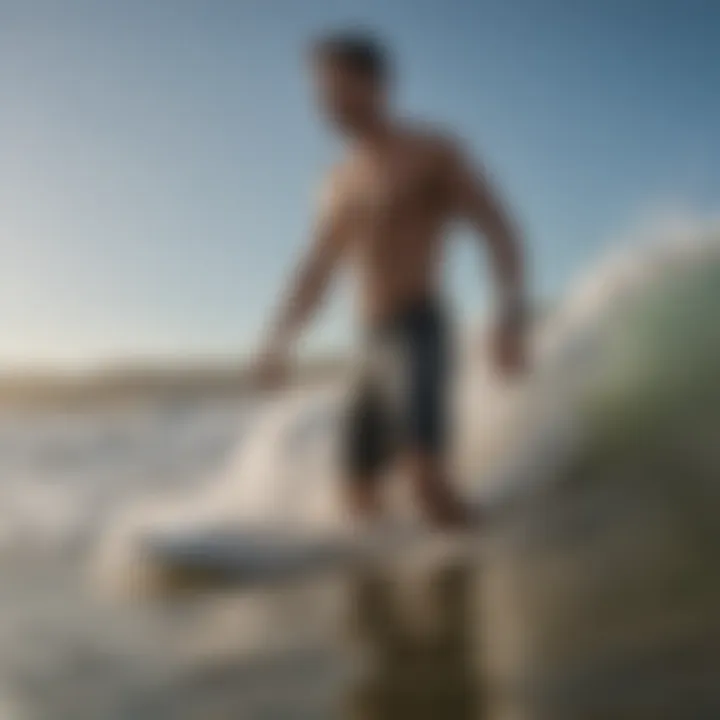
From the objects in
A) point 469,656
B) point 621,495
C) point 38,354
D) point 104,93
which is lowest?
point 469,656

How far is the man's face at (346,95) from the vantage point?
101 centimetres

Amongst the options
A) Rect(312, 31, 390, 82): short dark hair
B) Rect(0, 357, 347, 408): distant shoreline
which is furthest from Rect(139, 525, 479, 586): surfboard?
Rect(312, 31, 390, 82): short dark hair

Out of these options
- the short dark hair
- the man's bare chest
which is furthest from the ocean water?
the short dark hair

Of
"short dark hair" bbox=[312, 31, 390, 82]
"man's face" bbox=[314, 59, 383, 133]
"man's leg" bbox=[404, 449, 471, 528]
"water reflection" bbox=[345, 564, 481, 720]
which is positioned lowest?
"water reflection" bbox=[345, 564, 481, 720]

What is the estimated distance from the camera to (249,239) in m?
1.01

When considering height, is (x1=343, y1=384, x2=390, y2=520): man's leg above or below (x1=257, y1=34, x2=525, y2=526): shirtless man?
below

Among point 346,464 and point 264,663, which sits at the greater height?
point 346,464

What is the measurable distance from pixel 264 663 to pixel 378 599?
11cm

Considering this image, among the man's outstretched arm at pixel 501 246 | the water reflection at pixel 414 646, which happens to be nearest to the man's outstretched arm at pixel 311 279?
the man's outstretched arm at pixel 501 246

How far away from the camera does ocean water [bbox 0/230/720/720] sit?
0.96m

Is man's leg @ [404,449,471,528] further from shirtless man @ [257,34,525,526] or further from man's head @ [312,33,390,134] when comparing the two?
man's head @ [312,33,390,134]

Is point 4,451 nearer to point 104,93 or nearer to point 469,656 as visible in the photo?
point 104,93

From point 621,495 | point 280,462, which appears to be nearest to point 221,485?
point 280,462

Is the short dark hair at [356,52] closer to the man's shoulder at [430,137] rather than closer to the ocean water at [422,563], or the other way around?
the man's shoulder at [430,137]
